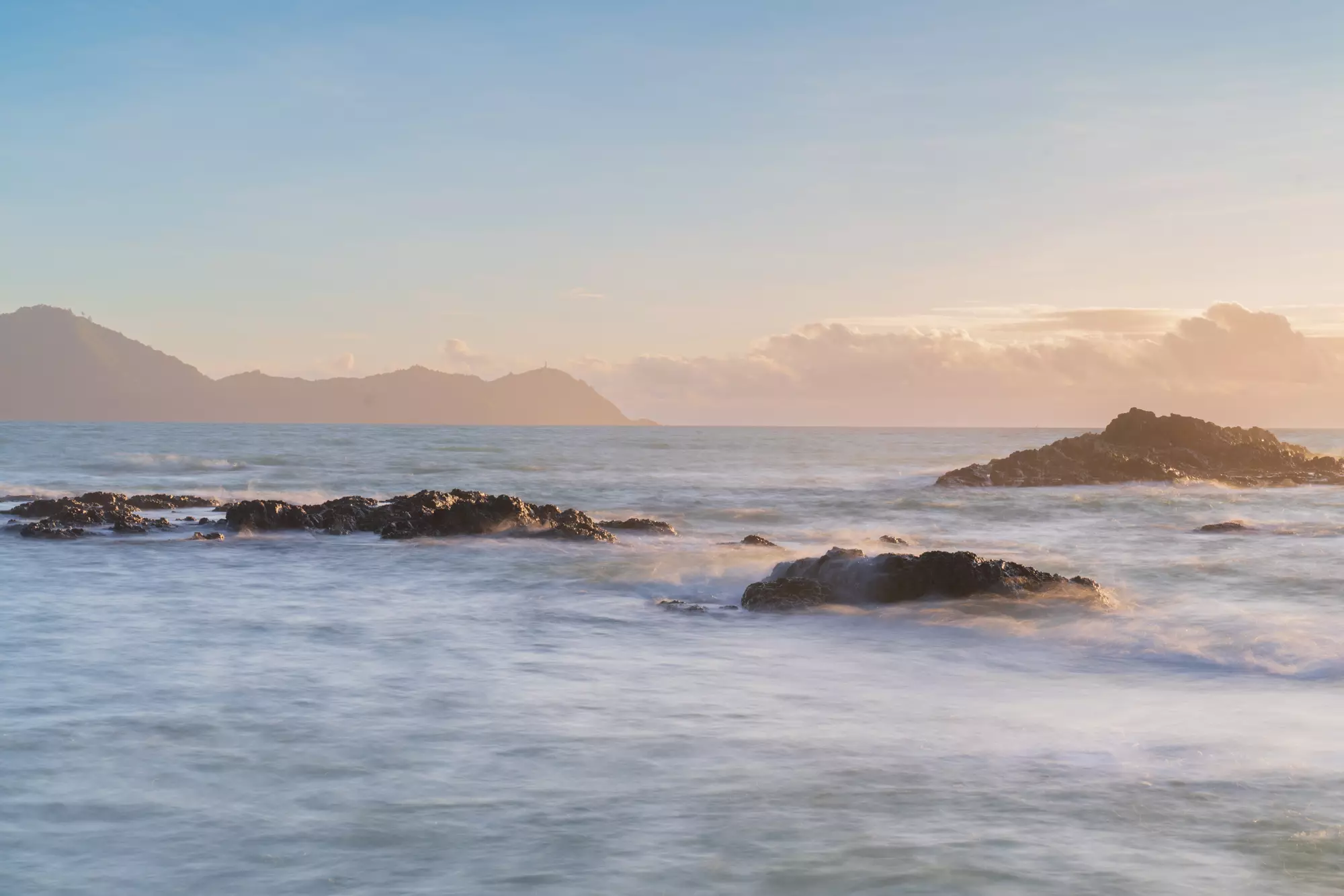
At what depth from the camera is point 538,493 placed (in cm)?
3878

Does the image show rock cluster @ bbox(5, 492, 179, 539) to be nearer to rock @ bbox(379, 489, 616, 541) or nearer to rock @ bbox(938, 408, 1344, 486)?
rock @ bbox(379, 489, 616, 541)

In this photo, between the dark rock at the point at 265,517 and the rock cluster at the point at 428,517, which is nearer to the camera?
the rock cluster at the point at 428,517

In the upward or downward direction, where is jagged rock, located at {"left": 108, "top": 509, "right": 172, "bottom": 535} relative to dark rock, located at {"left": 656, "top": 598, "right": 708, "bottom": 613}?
upward

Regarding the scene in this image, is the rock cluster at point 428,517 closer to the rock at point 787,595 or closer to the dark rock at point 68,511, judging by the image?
the dark rock at point 68,511

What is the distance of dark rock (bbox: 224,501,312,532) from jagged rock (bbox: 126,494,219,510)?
542 cm

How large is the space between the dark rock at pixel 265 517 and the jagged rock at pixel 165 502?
542 centimetres

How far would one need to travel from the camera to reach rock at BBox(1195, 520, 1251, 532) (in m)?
24.8

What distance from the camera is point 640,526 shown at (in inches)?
949

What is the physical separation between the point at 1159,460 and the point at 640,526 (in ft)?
93.3

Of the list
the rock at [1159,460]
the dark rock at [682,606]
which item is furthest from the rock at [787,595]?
the rock at [1159,460]

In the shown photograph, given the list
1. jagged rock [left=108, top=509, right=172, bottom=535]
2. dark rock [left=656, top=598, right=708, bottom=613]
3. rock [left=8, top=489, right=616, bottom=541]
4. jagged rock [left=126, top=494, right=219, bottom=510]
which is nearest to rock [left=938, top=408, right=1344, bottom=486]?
rock [left=8, top=489, right=616, bottom=541]

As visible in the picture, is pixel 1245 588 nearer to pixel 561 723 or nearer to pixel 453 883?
pixel 561 723

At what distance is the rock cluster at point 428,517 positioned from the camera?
21953mm

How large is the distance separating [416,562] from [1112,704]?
1222cm
